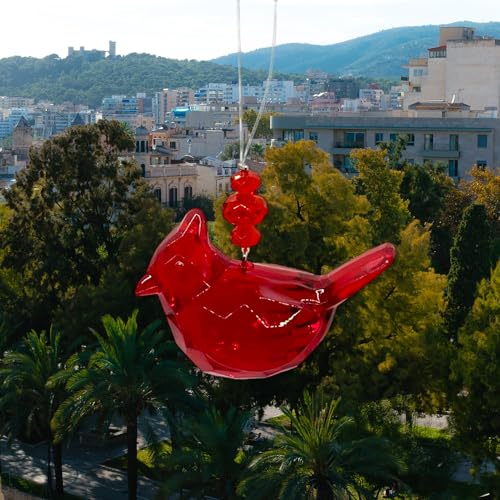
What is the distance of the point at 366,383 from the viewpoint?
803 inches

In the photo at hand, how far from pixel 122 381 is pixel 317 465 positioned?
5.04m

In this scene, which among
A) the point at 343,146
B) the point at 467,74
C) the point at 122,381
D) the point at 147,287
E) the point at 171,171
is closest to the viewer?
the point at 147,287

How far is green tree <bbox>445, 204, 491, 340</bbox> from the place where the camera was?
2445cm

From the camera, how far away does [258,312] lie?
20.4ft

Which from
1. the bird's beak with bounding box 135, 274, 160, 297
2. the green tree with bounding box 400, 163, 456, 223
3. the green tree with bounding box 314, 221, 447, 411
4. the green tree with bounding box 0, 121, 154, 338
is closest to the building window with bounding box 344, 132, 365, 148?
the green tree with bounding box 400, 163, 456, 223

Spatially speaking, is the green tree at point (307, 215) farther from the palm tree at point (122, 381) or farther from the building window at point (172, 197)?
the building window at point (172, 197)

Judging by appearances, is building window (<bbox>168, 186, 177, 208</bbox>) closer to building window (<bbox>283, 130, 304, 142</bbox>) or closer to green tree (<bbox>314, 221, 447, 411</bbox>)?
building window (<bbox>283, 130, 304, 142</bbox>)

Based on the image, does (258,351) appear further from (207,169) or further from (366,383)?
(207,169)

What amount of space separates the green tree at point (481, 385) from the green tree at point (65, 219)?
383 inches

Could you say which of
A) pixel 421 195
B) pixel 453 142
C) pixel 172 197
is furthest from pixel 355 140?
pixel 421 195

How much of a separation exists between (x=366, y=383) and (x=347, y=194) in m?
3.71

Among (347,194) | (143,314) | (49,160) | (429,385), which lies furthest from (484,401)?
(49,160)

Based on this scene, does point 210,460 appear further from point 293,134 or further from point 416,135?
point 293,134

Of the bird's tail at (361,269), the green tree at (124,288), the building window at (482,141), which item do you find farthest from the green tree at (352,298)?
the building window at (482,141)
